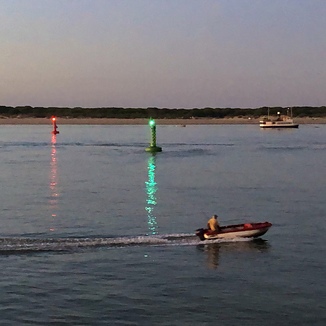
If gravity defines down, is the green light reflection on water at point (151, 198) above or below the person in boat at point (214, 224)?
below

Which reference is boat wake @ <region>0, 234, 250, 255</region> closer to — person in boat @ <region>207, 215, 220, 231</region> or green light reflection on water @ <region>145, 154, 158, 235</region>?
person in boat @ <region>207, 215, 220, 231</region>

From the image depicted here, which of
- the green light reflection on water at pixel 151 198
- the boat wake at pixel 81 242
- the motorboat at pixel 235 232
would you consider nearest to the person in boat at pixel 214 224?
the motorboat at pixel 235 232

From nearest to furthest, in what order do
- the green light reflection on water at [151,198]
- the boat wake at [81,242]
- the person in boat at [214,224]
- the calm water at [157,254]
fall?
the calm water at [157,254] → the boat wake at [81,242] → the person in boat at [214,224] → the green light reflection on water at [151,198]

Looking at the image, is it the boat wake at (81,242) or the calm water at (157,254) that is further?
the boat wake at (81,242)

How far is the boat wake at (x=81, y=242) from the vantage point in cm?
2933

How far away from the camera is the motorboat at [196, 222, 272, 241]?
31.0 metres

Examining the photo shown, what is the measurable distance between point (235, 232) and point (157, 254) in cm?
457

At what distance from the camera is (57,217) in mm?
38062

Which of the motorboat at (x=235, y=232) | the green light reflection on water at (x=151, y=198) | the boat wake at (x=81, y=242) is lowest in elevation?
the green light reflection on water at (x=151, y=198)

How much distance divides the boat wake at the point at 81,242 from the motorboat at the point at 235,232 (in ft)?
0.71

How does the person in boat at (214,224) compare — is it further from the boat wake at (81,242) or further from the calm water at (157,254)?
the calm water at (157,254)

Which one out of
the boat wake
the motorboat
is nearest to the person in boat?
the motorboat

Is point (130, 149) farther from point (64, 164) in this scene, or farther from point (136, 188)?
point (136, 188)

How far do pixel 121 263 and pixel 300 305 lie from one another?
27.3ft
